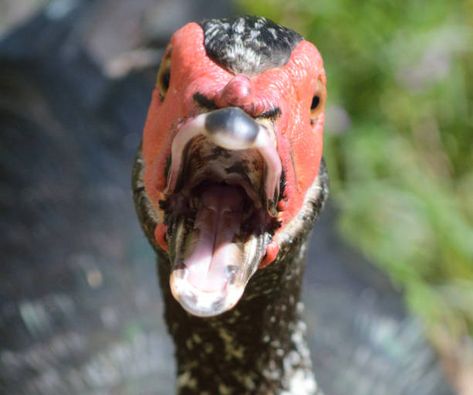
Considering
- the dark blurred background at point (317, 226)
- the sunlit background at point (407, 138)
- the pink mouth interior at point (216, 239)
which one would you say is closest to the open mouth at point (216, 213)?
the pink mouth interior at point (216, 239)

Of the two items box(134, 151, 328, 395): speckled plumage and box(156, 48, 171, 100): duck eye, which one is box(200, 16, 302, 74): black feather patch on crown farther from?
box(134, 151, 328, 395): speckled plumage

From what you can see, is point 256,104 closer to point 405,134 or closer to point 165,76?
point 165,76

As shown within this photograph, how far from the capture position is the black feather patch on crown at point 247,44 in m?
1.10

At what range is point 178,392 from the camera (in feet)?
5.05

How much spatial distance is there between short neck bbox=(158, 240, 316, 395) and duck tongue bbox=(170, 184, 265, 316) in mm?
209

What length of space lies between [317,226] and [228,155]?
61.2 inches

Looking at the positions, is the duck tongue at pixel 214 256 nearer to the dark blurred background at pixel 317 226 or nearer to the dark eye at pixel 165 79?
the dark eye at pixel 165 79

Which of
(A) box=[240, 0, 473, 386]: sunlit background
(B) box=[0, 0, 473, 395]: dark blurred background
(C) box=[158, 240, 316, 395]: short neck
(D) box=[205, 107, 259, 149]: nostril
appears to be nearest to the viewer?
(D) box=[205, 107, 259, 149]: nostril

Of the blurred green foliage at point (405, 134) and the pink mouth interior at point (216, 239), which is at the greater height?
the blurred green foliage at point (405, 134)

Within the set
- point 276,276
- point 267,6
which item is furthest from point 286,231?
point 267,6

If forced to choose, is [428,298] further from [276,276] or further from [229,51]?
[229,51]

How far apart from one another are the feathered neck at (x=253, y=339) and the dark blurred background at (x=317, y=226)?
0.69m

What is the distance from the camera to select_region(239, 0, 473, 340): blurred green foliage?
2.76 m

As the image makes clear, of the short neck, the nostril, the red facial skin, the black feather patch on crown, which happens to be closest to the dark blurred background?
the short neck
